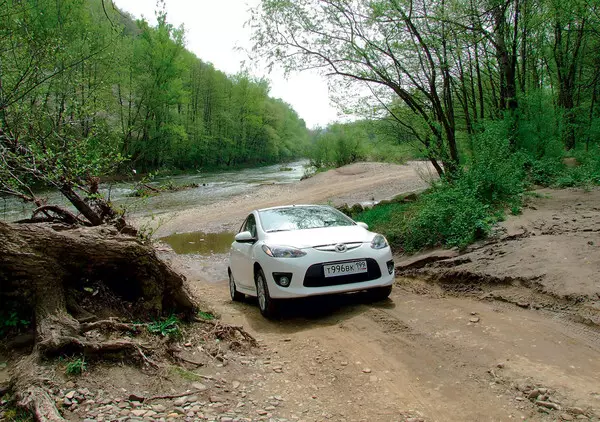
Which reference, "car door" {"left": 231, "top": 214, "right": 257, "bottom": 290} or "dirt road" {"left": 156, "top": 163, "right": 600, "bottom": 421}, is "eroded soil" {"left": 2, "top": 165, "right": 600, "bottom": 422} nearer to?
"dirt road" {"left": 156, "top": 163, "right": 600, "bottom": 421}

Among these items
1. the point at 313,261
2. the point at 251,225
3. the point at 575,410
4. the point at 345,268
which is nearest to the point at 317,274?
the point at 313,261

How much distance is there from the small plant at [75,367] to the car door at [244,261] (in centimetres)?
354

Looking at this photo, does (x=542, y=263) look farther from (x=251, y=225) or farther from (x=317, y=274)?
(x=251, y=225)

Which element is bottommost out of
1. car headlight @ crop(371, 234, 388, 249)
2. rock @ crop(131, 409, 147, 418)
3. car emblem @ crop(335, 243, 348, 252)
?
rock @ crop(131, 409, 147, 418)

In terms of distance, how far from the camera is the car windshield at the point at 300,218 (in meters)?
7.31

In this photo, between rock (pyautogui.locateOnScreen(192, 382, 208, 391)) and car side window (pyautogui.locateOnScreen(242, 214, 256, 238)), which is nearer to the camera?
rock (pyautogui.locateOnScreen(192, 382, 208, 391))

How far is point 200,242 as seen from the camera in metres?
17.0

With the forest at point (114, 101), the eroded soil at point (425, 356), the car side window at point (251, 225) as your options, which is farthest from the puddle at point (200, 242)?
the eroded soil at point (425, 356)

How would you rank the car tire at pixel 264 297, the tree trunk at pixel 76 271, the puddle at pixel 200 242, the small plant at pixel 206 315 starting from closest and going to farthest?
the tree trunk at pixel 76 271 → the small plant at pixel 206 315 → the car tire at pixel 264 297 → the puddle at pixel 200 242

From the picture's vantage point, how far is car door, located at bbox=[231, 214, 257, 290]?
7172mm

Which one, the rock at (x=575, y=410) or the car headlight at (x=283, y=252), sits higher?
A: the car headlight at (x=283, y=252)

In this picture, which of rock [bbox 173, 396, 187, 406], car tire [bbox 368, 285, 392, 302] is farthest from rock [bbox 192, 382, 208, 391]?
car tire [bbox 368, 285, 392, 302]

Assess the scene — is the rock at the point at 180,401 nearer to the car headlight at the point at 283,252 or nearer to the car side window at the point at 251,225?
the car headlight at the point at 283,252

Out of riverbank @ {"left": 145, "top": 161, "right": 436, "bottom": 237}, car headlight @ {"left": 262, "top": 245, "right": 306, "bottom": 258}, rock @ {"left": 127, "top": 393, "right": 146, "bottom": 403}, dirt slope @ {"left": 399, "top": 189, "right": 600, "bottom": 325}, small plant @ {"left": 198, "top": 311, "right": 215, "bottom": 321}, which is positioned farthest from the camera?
riverbank @ {"left": 145, "top": 161, "right": 436, "bottom": 237}
